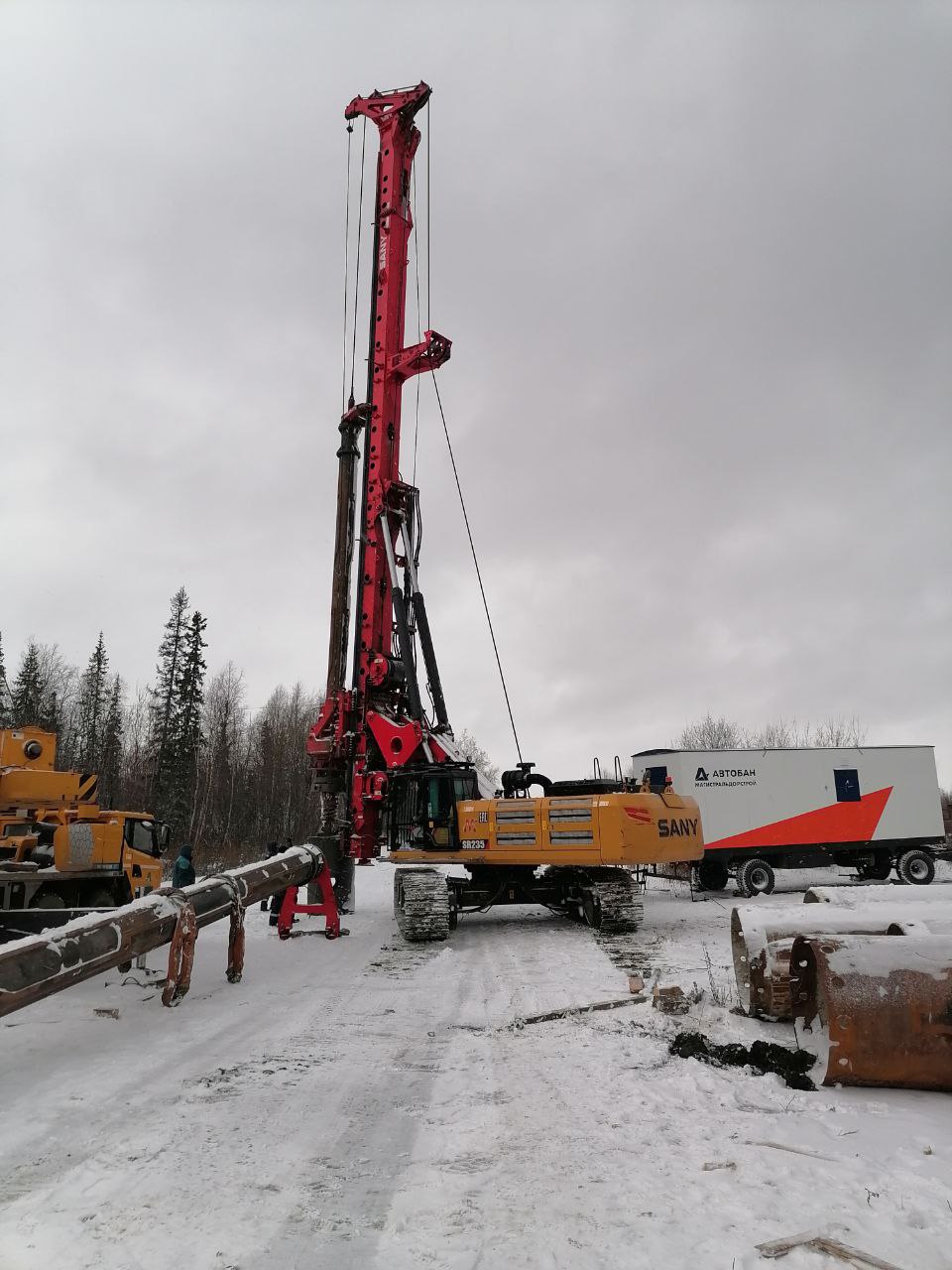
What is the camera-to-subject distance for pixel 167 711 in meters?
43.4

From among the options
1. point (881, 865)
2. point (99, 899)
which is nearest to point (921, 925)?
point (99, 899)

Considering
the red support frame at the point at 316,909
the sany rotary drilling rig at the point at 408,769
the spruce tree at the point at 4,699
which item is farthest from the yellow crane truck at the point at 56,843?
the spruce tree at the point at 4,699

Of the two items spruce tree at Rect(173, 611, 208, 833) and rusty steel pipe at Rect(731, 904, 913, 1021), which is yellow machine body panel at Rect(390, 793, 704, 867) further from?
spruce tree at Rect(173, 611, 208, 833)

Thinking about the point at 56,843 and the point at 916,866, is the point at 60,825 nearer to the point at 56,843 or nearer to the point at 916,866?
the point at 56,843

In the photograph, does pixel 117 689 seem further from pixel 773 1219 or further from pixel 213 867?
pixel 773 1219

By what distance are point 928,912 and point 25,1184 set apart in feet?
18.8

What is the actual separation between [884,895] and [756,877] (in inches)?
529

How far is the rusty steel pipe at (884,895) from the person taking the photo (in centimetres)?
621

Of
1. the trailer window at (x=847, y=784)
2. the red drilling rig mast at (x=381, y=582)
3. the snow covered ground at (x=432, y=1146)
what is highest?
the red drilling rig mast at (x=381, y=582)

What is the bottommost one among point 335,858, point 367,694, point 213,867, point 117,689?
point 213,867

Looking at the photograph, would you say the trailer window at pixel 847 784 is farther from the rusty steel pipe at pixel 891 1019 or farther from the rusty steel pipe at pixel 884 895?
the rusty steel pipe at pixel 891 1019

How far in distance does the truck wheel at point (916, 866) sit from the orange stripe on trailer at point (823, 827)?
1.35m

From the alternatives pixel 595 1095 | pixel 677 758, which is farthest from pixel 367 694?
pixel 595 1095

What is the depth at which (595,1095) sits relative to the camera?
4641 mm
